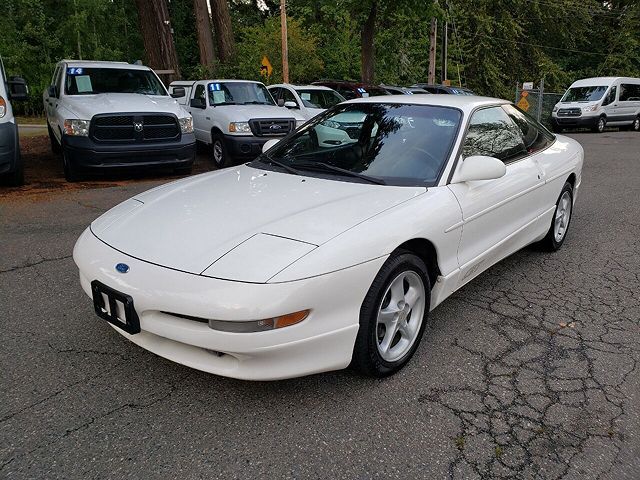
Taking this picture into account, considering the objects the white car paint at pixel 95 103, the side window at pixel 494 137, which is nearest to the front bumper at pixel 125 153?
the white car paint at pixel 95 103

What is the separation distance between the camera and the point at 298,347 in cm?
241

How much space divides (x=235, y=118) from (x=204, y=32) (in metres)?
10.7

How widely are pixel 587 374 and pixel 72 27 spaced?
82.5ft

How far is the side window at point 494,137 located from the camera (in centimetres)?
369

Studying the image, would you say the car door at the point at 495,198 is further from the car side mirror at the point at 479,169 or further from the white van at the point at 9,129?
the white van at the point at 9,129

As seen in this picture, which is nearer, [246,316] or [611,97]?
[246,316]

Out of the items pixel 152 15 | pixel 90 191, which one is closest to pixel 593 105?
pixel 152 15

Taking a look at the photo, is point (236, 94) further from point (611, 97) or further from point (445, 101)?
point (611, 97)

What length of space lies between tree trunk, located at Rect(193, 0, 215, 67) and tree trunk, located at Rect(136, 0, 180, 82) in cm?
332

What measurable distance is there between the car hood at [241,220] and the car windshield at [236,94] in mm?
7709

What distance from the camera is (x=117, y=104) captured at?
324 inches

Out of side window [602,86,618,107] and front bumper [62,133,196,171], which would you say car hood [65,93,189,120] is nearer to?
front bumper [62,133,196,171]

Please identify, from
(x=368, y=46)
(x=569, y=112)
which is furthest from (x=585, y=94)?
(x=368, y=46)

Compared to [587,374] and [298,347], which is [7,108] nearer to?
[298,347]
